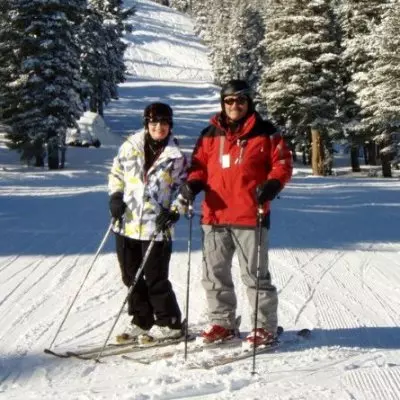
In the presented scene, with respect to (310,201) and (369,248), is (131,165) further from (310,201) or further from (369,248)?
(310,201)

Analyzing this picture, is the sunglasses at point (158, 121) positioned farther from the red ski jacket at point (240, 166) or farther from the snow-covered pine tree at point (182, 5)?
the snow-covered pine tree at point (182, 5)

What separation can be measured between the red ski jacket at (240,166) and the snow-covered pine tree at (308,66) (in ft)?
80.3

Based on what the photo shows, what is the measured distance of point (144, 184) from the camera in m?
5.29

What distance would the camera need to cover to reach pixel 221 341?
17.6 ft

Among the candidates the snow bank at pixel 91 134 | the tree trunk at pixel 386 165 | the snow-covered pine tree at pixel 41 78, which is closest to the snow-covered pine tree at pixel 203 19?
the snow bank at pixel 91 134

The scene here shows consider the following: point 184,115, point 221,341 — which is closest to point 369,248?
point 221,341

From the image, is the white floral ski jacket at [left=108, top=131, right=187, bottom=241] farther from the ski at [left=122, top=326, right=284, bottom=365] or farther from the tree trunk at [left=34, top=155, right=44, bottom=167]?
the tree trunk at [left=34, top=155, right=44, bottom=167]

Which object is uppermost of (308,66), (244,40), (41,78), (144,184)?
(244,40)

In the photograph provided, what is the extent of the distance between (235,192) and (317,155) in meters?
24.9

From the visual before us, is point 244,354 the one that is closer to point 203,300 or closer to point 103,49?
point 203,300

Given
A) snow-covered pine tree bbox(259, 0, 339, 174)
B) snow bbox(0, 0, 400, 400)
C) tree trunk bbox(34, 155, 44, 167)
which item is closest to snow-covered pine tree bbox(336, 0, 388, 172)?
snow-covered pine tree bbox(259, 0, 339, 174)

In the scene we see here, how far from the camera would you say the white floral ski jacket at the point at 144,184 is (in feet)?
17.3

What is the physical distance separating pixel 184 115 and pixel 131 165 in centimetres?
5692

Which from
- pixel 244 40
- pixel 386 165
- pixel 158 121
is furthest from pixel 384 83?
pixel 244 40
